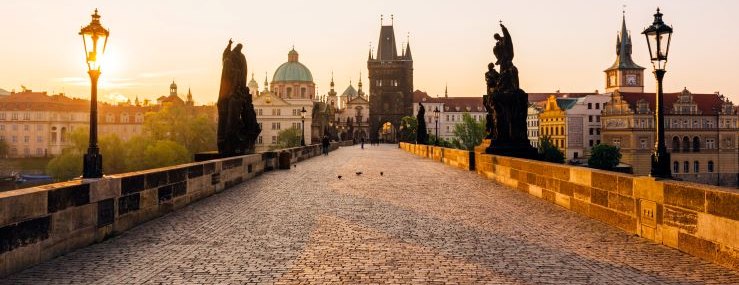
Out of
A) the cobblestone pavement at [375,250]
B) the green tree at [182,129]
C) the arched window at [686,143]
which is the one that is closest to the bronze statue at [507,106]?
the cobblestone pavement at [375,250]

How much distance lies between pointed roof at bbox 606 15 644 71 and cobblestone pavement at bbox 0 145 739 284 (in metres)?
116

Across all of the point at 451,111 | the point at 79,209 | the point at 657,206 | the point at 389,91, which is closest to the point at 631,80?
the point at 451,111

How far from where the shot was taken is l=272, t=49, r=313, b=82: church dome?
134 metres

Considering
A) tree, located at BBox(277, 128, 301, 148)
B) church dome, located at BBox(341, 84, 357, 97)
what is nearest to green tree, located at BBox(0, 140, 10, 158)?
tree, located at BBox(277, 128, 301, 148)

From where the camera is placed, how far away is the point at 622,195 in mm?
8578

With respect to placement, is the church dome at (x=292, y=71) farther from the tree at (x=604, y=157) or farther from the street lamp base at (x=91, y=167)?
the street lamp base at (x=91, y=167)

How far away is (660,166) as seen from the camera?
25.9 ft

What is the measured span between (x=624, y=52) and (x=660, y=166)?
120m

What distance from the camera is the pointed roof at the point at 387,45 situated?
5167 inches

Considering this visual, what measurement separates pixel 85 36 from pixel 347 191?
713 cm

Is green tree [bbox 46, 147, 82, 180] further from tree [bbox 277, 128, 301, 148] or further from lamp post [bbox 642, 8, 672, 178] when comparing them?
lamp post [bbox 642, 8, 672, 178]

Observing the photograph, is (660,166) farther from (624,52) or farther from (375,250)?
(624,52)

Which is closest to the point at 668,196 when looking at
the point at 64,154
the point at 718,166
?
the point at 64,154

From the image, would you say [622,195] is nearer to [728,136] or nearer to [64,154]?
[64,154]
